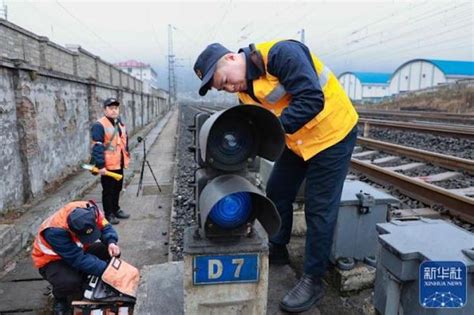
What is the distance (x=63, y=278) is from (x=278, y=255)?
5.88 feet

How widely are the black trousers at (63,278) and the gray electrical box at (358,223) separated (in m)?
2.11

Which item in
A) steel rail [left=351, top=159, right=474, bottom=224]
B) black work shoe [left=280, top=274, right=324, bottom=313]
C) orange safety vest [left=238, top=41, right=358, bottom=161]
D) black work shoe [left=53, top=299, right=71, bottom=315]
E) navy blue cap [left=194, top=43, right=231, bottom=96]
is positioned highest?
navy blue cap [left=194, top=43, right=231, bottom=96]

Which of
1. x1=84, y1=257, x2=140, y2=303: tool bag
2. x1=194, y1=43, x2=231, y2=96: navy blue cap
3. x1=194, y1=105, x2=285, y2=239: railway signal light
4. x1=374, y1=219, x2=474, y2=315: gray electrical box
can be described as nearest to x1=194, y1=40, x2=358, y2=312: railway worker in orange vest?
x1=194, y1=43, x2=231, y2=96: navy blue cap

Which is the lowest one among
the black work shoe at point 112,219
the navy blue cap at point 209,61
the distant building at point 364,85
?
the black work shoe at point 112,219

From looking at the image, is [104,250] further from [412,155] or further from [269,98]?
[412,155]

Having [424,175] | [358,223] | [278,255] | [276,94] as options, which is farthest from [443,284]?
[424,175]

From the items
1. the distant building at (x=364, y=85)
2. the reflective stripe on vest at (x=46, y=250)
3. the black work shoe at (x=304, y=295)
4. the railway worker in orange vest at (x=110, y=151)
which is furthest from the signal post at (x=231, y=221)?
the distant building at (x=364, y=85)

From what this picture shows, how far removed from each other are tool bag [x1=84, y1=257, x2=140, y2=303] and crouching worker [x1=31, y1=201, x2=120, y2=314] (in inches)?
4.3

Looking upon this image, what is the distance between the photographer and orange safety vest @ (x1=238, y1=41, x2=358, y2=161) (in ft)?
7.13

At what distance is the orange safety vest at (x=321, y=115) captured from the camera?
2.17 meters

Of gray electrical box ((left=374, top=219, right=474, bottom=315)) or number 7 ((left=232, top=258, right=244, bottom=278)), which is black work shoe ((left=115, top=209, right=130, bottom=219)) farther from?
gray electrical box ((left=374, top=219, right=474, bottom=315))

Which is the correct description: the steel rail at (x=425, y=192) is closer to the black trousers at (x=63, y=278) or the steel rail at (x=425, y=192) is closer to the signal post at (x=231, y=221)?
the signal post at (x=231, y=221)

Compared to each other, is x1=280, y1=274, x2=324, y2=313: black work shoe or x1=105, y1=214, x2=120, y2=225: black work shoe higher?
x1=280, y1=274, x2=324, y2=313: black work shoe

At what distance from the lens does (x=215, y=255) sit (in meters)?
1.81
